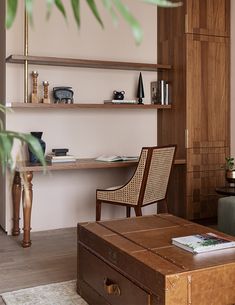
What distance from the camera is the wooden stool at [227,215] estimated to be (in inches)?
116

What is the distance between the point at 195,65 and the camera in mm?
4367

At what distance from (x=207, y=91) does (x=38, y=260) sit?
2.44 m

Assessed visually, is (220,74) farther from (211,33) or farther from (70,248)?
(70,248)

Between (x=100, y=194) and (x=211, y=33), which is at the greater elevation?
(x=211, y=33)

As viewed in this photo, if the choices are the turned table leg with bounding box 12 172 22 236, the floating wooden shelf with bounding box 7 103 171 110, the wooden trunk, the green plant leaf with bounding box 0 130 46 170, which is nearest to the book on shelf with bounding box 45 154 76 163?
the turned table leg with bounding box 12 172 22 236

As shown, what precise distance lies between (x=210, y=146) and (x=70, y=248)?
1.85 meters

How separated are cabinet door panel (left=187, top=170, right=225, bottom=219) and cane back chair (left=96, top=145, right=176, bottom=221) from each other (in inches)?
22.1

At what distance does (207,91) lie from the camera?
4.46 meters

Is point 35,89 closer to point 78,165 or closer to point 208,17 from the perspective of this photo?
point 78,165

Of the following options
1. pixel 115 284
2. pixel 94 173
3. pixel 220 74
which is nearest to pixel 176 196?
pixel 94 173

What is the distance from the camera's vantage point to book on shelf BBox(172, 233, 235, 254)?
1.97 m

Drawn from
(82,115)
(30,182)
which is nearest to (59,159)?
(30,182)

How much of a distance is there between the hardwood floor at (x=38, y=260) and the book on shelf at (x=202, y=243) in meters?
1.09

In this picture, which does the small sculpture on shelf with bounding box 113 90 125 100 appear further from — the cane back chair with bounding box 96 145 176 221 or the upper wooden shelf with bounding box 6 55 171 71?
the cane back chair with bounding box 96 145 176 221
